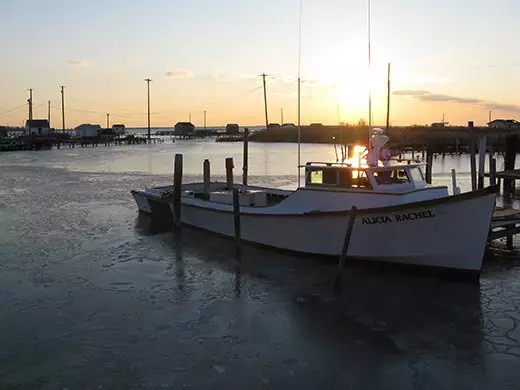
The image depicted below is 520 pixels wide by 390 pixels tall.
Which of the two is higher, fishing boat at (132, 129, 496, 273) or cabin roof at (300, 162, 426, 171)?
cabin roof at (300, 162, 426, 171)

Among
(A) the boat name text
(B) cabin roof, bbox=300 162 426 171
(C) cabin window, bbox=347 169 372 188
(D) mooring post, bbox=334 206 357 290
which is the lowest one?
(D) mooring post, bbox=334 206 357 290

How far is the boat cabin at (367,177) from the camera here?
52.0 ft

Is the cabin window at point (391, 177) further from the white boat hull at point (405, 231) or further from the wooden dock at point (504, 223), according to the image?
the wooden dock at point (504, 223)

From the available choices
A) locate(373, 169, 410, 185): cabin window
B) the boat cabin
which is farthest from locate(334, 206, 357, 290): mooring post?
locate(373, 169, 410, 185): cabin window

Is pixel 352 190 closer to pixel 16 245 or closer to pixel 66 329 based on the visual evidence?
pixel 66 329

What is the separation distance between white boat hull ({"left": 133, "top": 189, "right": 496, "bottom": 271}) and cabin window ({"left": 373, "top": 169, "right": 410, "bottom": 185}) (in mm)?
1623

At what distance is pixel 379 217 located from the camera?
14758mm

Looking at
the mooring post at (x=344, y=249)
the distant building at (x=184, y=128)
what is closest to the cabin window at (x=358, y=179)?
the mooring post at (x=344, y=249)

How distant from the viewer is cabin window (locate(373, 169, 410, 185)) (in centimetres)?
1604

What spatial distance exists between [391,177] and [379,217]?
195cm

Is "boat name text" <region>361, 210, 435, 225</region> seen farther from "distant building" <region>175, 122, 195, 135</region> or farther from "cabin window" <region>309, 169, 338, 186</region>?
"distant building" <region>175, 122, 195, 135</region>

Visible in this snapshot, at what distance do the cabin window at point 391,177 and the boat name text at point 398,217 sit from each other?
147 cm

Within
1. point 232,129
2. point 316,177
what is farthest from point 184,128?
point 316,177

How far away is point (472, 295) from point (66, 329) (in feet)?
30.3
